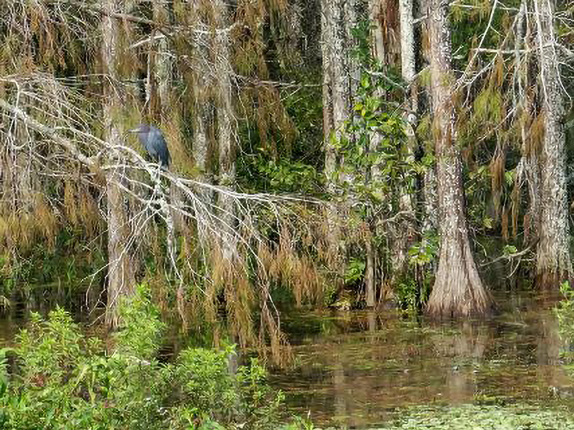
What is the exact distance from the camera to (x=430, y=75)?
12.7 meters

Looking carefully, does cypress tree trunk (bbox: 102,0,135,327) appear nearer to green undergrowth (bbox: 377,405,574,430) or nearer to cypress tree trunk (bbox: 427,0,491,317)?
green undergrowth (bbox: 377,405,574,430)

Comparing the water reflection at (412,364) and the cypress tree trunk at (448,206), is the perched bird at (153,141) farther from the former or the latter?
the cypress tree trunk at (448,206)

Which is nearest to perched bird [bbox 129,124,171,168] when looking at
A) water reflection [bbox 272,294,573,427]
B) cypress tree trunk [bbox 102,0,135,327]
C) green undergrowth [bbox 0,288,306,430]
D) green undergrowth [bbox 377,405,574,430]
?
cypress tree trunk [bbox 102,0,135,327]

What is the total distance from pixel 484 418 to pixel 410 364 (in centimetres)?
223

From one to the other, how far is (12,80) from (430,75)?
5921 mm

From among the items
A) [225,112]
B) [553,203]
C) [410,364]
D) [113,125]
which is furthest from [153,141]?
[553,203]

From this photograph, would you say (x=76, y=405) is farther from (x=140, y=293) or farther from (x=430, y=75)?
(x=430, y=75)

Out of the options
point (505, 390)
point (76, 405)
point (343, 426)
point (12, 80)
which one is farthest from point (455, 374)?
point (76, 405)

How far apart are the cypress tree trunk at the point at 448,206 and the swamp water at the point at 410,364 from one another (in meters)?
0.28

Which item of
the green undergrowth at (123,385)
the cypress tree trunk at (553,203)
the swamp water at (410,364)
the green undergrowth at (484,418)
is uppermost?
the cypress tree trunk at (553,203)

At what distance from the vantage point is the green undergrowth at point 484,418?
7113 millimetres

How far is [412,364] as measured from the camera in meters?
9.58

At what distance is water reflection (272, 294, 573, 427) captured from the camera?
26.7ft

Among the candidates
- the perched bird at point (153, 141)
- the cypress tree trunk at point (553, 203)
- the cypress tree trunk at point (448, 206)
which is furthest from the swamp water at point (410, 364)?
the perched bird at point (153, 141)
